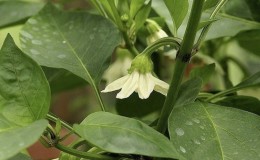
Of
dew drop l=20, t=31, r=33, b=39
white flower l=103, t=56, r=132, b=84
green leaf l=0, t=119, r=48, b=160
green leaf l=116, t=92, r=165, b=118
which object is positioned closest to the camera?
green leaf l=0, t=119, r=48, b=160

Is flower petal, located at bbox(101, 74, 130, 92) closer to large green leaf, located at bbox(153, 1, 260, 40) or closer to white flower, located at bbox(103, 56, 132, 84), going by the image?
large green leaf, located at bbox(153, 1, 260, 40)

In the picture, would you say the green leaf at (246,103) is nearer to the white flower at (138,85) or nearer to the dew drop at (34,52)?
Answer: the white flower at (138,85)

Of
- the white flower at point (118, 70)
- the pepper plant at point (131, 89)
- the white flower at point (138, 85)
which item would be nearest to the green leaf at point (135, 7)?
the pepper plant at point (131, 89)

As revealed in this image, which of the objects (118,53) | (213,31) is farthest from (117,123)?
(118,53)

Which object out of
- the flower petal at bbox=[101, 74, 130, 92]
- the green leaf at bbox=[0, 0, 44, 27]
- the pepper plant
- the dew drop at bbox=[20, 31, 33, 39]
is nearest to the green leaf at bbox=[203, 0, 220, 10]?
the pepper plant

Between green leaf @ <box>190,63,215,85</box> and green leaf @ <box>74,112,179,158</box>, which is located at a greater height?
green leaf @ <box>74,112,179,158</box>

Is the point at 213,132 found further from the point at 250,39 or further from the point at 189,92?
the point at 250,39
